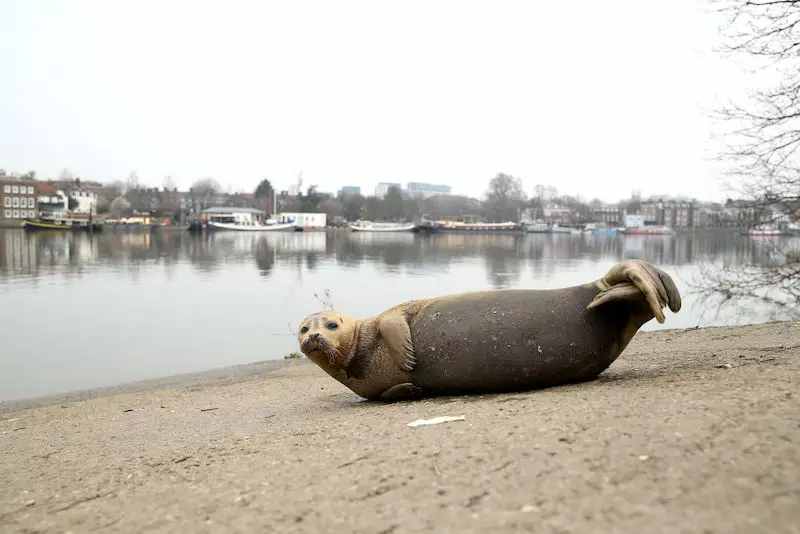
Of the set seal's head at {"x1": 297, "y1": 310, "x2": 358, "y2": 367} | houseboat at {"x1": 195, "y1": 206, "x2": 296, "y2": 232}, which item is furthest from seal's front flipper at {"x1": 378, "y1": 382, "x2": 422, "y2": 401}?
houseboat at {"x1": 195, "y1": 206, "x2": 296, "y2": 232}

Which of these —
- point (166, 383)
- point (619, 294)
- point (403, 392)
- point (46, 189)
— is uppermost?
point (46, 189)

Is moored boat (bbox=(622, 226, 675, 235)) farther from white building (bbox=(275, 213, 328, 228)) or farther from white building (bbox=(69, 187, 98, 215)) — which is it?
white building (bbox=(69, 187, 98, 215))

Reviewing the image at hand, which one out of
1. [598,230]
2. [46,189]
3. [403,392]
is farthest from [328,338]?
[598,230]

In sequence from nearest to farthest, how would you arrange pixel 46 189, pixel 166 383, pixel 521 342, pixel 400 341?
pixel 521 342, pixel 400 341, pixel 166 383, pixel 46 189

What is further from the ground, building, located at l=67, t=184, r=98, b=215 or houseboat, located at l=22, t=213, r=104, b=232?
building, located at l=67, t=184, r=98, b=215

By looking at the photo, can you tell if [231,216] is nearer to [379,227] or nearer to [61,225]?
[379,227]

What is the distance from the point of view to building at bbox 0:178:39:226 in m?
124

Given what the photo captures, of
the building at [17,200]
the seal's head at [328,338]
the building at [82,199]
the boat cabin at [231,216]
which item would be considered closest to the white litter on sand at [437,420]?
the seal's head at [328,338]

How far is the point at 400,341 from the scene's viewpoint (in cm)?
670

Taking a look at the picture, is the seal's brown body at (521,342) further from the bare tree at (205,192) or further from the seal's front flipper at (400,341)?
the bare tree at (205,192)

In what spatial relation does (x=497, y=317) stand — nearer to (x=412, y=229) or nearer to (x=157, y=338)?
(x=157, y=338)

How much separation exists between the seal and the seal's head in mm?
11

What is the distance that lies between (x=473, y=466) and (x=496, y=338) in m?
2.62

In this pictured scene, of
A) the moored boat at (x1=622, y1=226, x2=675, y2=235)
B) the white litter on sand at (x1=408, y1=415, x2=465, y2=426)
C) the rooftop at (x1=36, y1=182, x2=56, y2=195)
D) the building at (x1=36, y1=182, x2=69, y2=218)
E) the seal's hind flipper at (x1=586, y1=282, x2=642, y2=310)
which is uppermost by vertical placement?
the rooftop at (x1=36, y1=182, x2=56, y2=195)
